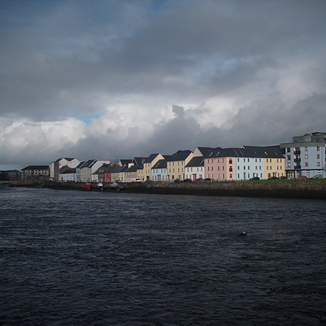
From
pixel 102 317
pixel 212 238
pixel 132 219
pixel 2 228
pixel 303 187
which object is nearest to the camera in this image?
pixel 102 317

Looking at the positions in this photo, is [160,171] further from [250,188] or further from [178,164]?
[250,188]

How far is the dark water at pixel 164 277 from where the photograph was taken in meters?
11.7

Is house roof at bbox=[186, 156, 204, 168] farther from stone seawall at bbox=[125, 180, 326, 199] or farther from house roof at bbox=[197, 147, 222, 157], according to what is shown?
stone seawall at bbox=[125, 180, 326, 199]

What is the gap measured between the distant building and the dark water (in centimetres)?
10109

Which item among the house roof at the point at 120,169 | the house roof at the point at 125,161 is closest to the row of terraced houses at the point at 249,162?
the house roof at the point at 120,169

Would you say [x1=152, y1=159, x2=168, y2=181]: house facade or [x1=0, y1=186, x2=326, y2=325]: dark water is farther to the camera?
[x1=152, y1=159, x2=168, y2=181]: house facade

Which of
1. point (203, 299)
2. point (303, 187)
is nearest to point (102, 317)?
point (203, 299)

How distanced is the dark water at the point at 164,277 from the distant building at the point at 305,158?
332ft

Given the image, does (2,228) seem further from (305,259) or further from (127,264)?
(305,259)

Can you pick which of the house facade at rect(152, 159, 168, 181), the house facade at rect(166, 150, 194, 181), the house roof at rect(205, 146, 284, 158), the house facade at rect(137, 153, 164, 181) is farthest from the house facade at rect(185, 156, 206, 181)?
the house facade at rect(137, 153, 164, 181)

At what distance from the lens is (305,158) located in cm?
12294

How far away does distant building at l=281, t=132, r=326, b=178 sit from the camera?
121125mm

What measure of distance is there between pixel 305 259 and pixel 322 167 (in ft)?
364

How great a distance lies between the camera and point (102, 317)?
11.6m
